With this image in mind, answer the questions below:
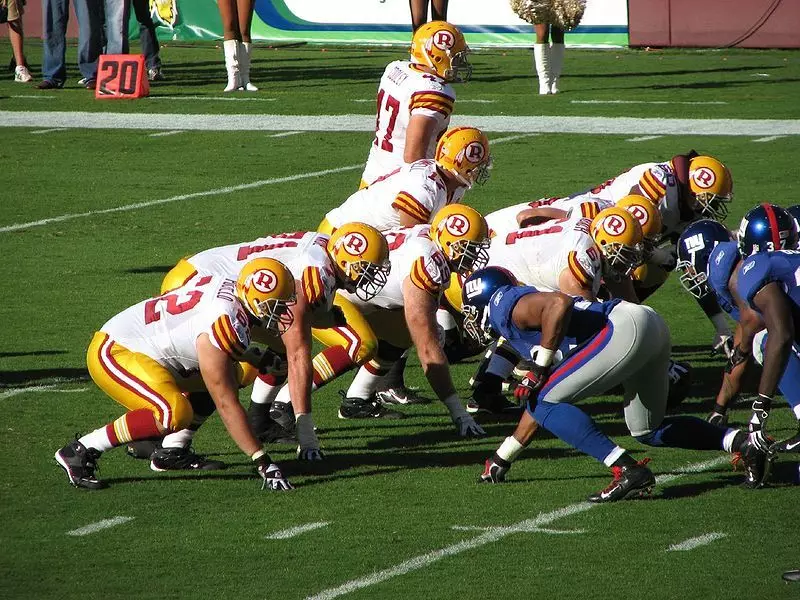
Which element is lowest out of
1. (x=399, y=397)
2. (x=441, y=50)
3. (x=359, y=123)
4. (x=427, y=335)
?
(x=399, y=397)

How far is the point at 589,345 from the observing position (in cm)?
661

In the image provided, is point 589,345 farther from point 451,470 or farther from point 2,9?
point 2,9

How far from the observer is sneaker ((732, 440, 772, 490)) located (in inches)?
261

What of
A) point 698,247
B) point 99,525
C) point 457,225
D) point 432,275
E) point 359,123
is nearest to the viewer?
point 99,525

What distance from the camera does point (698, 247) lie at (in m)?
7.73

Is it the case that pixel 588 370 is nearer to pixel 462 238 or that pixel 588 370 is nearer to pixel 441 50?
pixel 462 238

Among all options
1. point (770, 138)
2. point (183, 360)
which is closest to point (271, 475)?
point (183, 360)

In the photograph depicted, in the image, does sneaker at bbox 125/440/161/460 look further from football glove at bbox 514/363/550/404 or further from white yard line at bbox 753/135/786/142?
white yard line at bbox 753/135/786/142

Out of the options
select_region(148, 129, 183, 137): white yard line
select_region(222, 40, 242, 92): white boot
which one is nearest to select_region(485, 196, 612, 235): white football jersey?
select_region(148, 129, 183, 137): white yard line

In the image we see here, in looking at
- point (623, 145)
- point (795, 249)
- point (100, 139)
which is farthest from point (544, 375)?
point (100, 139)

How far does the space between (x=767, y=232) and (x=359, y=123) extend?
11.1 meters

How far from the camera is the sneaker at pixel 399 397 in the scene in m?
8.51

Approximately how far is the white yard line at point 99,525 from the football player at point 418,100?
136 inches

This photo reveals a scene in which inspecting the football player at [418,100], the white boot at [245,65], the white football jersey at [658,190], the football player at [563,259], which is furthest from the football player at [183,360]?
the white boot at [245,65]
